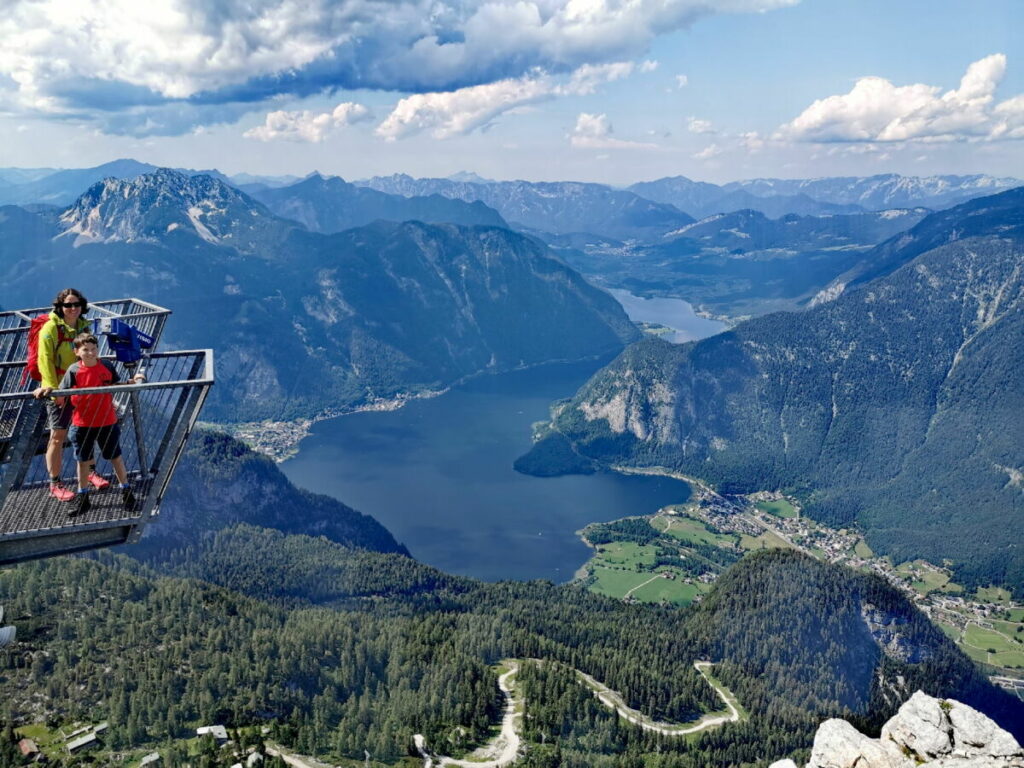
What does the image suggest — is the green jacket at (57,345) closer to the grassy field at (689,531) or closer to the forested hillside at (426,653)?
the forested hillside at (426,653)

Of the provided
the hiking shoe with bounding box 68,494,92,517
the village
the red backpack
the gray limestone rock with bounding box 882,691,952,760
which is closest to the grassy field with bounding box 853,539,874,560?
the village

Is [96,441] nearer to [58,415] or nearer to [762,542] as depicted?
[58,415]

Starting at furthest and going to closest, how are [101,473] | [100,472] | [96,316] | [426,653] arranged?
[426,653], [96,316], [100,472], [101,473]

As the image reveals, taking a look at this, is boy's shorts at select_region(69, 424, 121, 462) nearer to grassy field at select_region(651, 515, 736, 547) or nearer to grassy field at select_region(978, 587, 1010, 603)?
grassy field at select_region(651, 515, 736, 547)

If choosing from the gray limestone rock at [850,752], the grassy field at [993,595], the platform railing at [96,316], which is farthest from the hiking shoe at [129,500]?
the grassy field at [993,595]

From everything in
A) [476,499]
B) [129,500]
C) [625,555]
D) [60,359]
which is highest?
[60,359]

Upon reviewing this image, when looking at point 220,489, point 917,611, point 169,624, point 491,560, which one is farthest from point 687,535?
point 169,624

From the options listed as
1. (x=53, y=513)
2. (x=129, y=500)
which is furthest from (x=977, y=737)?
(x=53, y=513)
